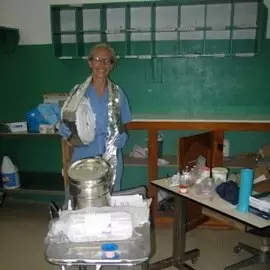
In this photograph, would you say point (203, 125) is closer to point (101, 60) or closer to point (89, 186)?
point (101, 60)

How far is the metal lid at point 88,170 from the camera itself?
4.16ft

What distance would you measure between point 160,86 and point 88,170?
1951 millimetres

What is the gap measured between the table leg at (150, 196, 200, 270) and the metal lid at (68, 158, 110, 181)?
0.81m

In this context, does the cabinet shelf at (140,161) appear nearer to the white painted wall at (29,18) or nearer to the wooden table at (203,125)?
the wooden table at (203,125)

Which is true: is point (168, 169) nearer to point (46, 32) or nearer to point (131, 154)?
point (131, 154)

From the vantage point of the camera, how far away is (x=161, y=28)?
9.66 feet

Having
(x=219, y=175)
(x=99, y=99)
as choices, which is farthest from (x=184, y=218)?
(x=99, y=99)

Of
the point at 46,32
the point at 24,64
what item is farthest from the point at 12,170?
the point at 46,32

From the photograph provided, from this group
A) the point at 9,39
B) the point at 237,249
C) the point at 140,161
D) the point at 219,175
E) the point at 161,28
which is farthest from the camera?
the point at 9,39

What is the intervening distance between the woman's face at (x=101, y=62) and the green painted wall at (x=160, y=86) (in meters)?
1.13

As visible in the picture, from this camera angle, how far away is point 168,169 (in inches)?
128

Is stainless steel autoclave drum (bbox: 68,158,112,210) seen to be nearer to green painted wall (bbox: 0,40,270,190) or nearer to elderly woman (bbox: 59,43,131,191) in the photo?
elderly woman (bbox: 59,43,131,191)

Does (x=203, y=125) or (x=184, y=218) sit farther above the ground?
(x=203, y=125)

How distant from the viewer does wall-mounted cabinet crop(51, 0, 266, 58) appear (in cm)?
284
